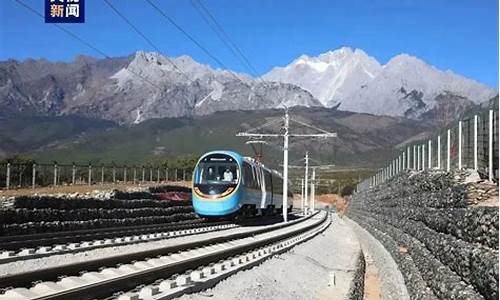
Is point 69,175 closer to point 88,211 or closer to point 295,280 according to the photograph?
point 88,211

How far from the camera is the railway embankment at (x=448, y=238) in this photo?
10820mm

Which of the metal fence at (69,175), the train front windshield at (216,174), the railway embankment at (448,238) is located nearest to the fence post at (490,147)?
the railway embankment at (448,238)

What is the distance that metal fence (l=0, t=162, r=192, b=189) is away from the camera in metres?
38.9

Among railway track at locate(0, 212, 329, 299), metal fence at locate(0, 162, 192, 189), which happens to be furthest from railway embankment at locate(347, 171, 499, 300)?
metal fence at locate(0, 162, 192, 189)

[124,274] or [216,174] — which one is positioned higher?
[216,174]

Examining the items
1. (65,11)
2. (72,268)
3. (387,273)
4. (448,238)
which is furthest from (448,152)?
(72,268)

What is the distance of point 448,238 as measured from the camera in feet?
48.9

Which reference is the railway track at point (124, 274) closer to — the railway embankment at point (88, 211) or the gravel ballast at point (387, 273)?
the gravel ballast at point (387, 273)

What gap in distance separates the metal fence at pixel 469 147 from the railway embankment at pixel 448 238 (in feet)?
1.41

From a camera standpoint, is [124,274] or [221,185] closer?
[124,274]

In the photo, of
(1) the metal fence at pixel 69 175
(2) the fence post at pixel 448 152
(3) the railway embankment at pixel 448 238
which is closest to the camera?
(3) the railway embankment at pixel 448 238

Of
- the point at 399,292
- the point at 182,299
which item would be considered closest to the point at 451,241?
the point at 182,299

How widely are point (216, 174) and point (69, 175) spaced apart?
16.5 m

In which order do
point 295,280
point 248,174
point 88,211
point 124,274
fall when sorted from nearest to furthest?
point 124,274
point 295,280
point 88,211
point 248,174
